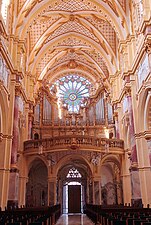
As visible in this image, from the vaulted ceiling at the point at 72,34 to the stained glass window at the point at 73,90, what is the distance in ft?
2.56

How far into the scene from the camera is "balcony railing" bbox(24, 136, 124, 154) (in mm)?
19050

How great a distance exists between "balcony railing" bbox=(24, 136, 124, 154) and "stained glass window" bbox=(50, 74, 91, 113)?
29.8ft

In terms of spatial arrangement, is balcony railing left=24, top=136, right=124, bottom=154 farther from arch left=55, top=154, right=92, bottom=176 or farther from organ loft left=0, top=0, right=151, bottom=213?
arch left=55, top=154, right=92, bottom=176

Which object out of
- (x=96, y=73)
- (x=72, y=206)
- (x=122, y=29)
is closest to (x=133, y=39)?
(x=122, y=29)

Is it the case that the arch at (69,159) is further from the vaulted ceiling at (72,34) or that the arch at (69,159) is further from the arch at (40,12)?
the arch at (40,12)

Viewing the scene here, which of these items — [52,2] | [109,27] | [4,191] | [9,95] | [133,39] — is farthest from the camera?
[109,27]

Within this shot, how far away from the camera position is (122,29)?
19391 mm

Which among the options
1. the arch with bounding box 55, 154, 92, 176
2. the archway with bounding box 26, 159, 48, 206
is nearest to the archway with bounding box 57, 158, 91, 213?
the archway with bounding box 26, 159, 48, 206

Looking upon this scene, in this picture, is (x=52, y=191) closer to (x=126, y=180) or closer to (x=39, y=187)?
(x=39, y=187)

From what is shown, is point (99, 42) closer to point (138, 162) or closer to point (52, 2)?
point (52, 2)

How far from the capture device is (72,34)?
80.2ft

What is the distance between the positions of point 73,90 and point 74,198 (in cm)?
1127

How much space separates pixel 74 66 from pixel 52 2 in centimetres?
999

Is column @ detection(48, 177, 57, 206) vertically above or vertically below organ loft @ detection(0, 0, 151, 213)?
below
